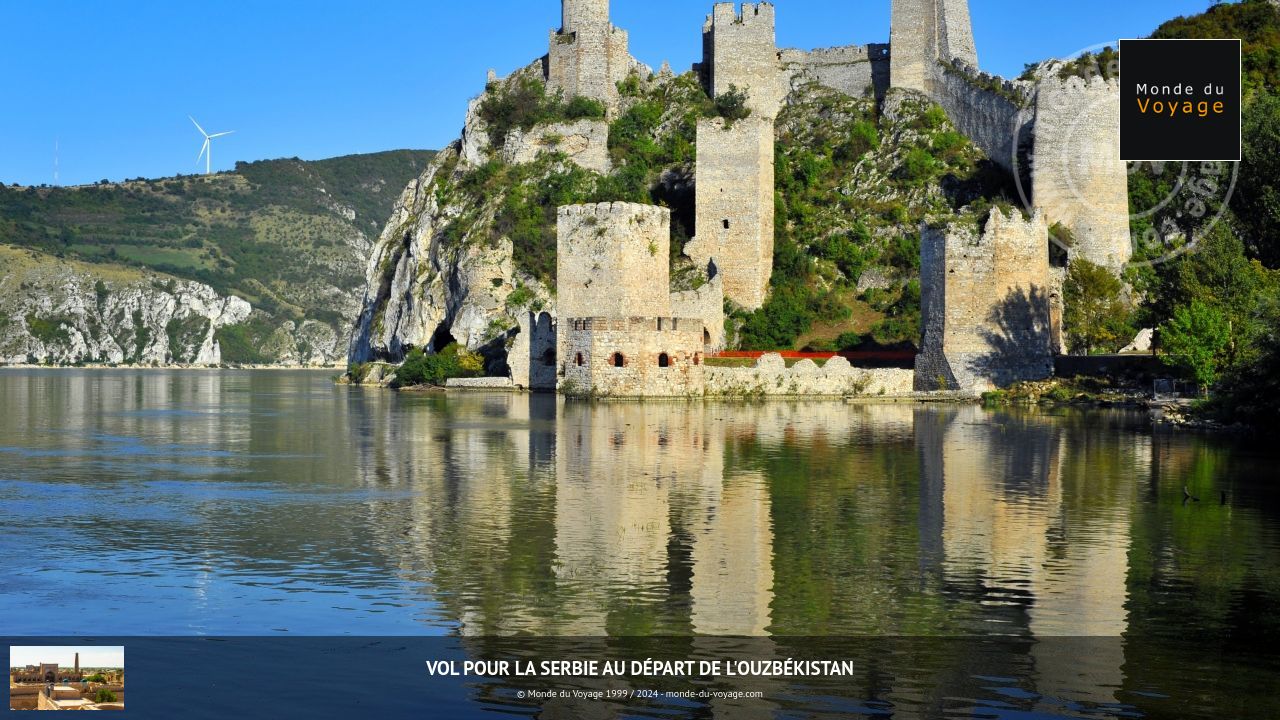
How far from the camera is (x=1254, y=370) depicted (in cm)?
2681

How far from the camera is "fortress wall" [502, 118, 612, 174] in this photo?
181 feet

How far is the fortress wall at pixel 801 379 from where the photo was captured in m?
41.1

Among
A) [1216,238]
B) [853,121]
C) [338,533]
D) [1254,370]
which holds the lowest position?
[338,533]

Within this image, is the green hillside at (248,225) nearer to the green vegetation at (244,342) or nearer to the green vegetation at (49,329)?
the green vegetation at (244,342)

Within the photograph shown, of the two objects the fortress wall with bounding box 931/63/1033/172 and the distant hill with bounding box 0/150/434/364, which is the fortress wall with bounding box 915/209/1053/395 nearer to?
the fortress wall with bounding box 931/63/1033/172


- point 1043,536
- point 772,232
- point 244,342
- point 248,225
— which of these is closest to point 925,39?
point 772,232

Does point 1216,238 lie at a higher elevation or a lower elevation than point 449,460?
higher

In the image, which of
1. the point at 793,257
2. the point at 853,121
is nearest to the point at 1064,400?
the point at 793,257

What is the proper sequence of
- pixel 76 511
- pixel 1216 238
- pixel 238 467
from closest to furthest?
pixel 76 511 < pixel 238 467 < pixel 1216 238

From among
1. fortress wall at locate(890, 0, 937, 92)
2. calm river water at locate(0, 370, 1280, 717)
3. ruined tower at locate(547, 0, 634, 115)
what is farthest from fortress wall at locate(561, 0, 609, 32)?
calm river water at locate(0, 370, 1280, 717)

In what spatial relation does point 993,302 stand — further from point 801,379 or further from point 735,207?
point 735,207

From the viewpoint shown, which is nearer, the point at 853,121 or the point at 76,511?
the point at 76,511

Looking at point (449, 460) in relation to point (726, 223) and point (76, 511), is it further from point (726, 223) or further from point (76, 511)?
point (726, 223)

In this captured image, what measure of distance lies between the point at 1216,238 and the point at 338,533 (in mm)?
28252
